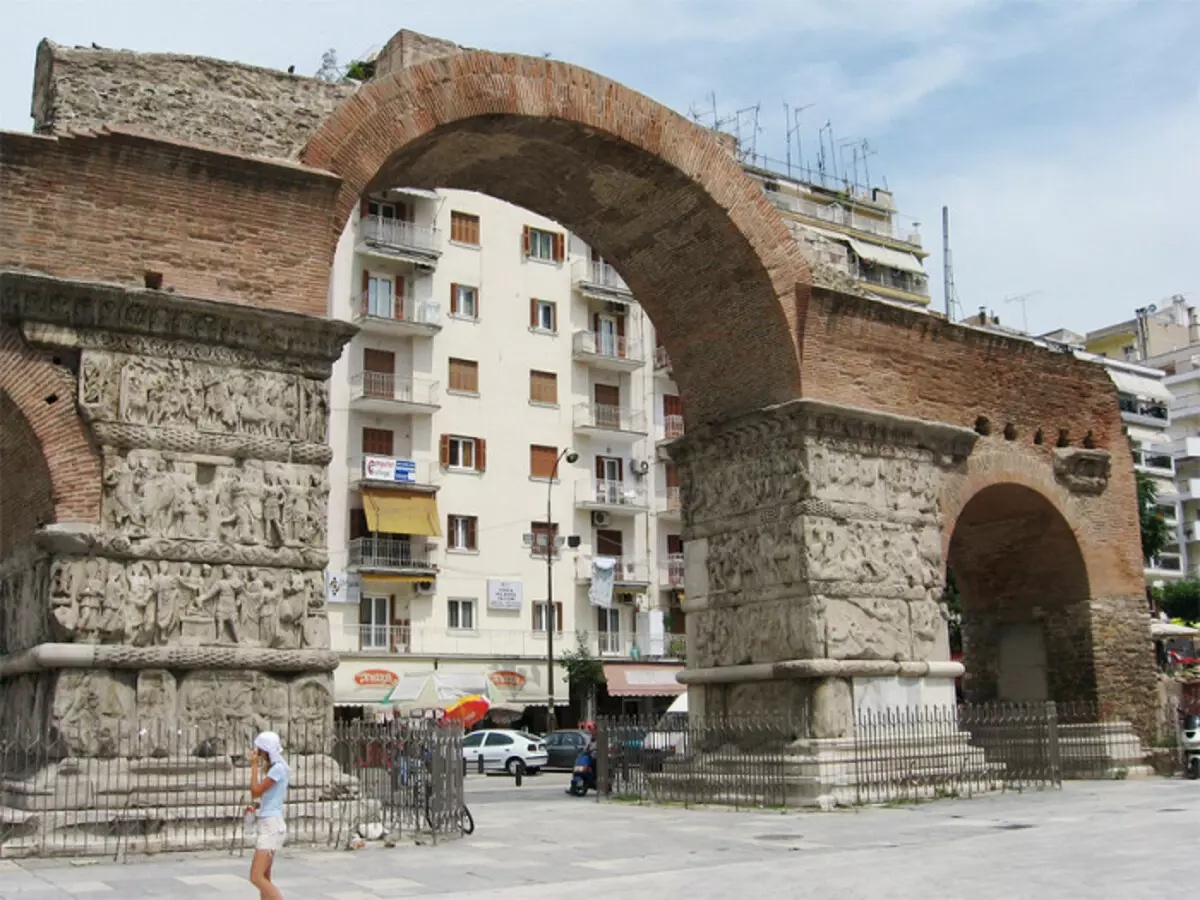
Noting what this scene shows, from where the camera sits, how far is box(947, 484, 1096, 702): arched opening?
16703 millimetres

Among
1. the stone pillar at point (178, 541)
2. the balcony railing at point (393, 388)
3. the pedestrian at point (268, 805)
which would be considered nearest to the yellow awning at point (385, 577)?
the balcony railing at point (393, 388)

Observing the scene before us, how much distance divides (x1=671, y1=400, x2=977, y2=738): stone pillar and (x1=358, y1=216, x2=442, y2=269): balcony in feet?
56.0

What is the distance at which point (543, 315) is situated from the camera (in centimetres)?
3341

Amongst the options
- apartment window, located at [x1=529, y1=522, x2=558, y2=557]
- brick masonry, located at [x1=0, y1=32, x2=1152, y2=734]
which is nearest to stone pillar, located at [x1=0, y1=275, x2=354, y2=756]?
brick masonry, located at [x1=0, y1=32, x2=1152, y2=734]

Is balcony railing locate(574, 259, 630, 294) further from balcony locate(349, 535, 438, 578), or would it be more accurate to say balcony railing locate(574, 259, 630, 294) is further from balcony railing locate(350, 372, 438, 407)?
balcony locate(349, 535, 438, 578)

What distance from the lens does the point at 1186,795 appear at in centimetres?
1383

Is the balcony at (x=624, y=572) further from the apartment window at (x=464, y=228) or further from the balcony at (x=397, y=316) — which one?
the apartment window at (x=464, y=228)

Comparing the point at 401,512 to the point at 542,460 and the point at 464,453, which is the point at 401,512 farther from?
the point at 542,460

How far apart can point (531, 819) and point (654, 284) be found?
618 cm

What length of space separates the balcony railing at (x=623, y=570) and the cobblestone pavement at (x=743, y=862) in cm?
1960

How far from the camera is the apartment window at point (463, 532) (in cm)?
3072

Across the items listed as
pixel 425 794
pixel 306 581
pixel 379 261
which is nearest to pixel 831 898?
pixel 425 794

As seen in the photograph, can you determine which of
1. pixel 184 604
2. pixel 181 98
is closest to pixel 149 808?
pixel 184 604

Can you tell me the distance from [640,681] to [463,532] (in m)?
5.65
